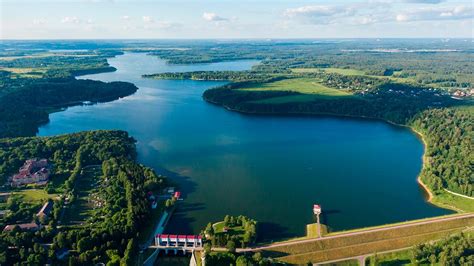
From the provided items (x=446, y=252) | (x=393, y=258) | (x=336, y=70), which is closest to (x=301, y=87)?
(x=336, y=70)

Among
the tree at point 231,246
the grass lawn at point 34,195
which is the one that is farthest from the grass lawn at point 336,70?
the tree at point 231,246

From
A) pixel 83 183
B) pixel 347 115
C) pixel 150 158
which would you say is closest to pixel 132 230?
pixel 83 183

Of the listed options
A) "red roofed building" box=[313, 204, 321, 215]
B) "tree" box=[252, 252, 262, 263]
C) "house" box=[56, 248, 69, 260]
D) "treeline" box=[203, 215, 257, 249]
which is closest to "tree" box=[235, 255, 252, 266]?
"tree" box=[252, 252, 262, 263]

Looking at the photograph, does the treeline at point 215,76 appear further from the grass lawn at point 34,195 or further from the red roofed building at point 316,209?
the red roofed building at point 316,209

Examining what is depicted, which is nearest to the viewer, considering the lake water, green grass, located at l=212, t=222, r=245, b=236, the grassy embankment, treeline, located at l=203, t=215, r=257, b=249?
the grassy embankment

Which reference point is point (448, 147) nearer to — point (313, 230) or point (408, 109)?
point (408, 109)

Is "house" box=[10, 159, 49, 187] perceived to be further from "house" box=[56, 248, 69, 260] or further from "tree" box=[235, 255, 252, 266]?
"tree" box=[235, 255, 252, 266]
